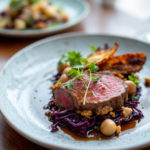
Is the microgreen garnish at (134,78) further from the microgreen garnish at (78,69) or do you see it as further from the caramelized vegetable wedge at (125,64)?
the microgreen garnish at (78,69)

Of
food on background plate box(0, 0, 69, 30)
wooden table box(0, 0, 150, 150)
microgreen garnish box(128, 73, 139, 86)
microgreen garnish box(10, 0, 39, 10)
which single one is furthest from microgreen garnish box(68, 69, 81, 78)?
microgreen garnish box(10, 0, 39, 10)

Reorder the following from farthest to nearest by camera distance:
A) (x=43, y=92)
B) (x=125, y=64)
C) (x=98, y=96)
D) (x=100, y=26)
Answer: (x=100, y=26) → (x=125, y=64) → (x=43, y=92) → (x=98, y=96)

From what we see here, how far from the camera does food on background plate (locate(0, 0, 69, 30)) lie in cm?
388

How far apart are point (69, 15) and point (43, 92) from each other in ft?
7.28

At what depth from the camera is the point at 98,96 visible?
2.20 m

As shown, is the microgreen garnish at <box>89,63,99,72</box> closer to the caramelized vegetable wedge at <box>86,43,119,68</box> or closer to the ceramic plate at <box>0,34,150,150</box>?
the caramelized vegetable wedge at <box>86,43,119,68</box>

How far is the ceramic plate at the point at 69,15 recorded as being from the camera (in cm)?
357

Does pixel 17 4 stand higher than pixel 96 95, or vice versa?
pixel 96 95

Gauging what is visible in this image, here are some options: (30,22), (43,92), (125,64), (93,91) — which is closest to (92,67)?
(93,91)

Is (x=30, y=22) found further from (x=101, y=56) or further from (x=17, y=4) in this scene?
(x=101, y=56)

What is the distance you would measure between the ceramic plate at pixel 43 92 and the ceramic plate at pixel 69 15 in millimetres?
450

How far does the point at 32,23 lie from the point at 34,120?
2.21 metres

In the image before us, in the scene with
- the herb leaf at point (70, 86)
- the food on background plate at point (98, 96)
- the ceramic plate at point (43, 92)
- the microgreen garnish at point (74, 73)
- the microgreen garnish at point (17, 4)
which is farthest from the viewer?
the microgreen garnish at point (17, 4)

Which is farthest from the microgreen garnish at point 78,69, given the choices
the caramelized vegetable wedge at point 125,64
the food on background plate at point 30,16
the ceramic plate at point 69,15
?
the food on background plate at point 30,16
